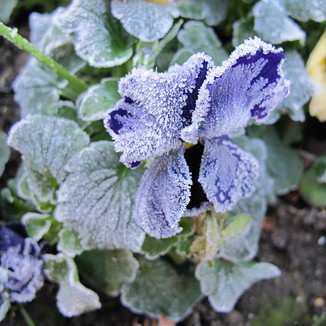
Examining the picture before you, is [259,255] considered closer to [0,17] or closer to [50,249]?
[50,249]

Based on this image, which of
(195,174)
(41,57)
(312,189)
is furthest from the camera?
(312,189)

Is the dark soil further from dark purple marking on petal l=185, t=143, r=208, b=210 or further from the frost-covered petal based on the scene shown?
the frost-covered petal

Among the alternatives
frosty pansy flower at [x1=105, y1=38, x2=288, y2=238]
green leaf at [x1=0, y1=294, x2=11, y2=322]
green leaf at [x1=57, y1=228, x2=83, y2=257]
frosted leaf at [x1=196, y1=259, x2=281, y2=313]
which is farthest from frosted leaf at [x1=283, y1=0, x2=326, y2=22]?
green leaf at [x1=0, y1=294, x2=11, y2=322]

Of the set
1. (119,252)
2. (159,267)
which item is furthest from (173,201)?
(159,267)

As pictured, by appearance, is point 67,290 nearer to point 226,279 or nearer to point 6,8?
point 226,279

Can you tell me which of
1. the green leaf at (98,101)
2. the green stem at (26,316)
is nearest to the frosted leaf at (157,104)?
the green leaf at (98,101)

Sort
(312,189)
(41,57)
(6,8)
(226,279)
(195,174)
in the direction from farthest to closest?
(312,189)
(6,8)
(226,279)
(41,57)
(195,174)

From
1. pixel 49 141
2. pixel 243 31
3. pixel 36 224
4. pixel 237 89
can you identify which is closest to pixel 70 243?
pixel 36 224
